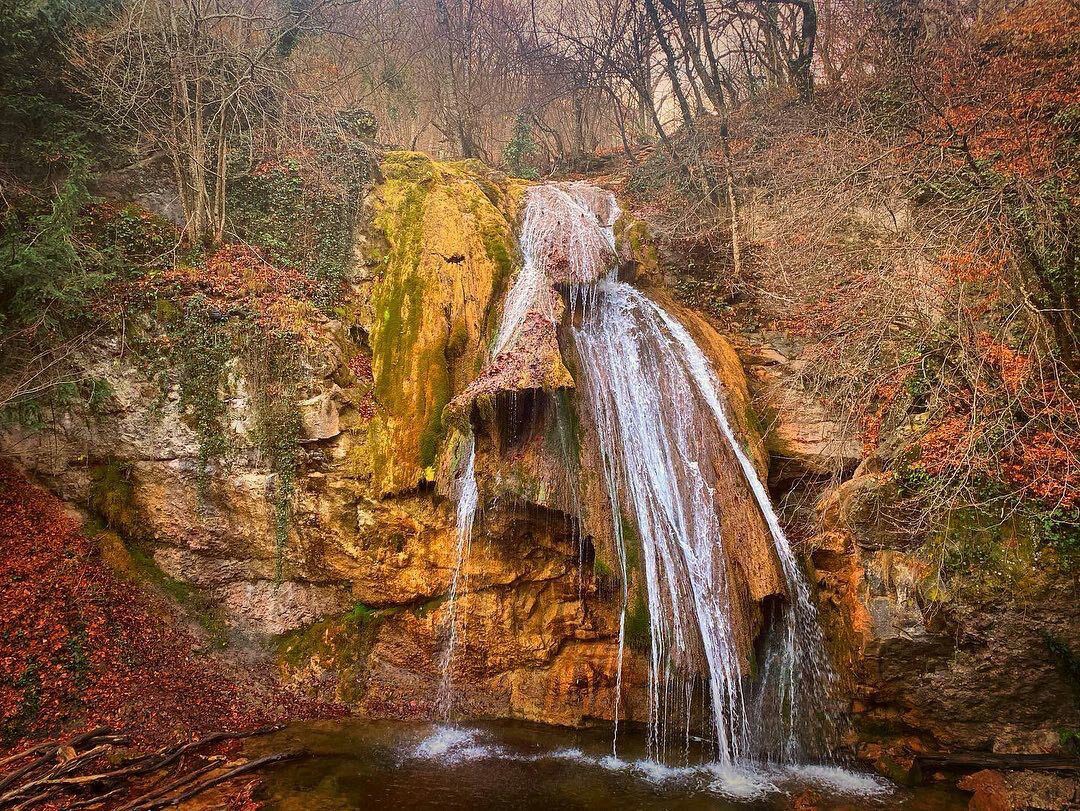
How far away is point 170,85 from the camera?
27.9 feet

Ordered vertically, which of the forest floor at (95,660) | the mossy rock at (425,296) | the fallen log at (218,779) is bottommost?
the fallen log at (218,779)

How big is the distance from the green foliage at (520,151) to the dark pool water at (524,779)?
49.3 feet

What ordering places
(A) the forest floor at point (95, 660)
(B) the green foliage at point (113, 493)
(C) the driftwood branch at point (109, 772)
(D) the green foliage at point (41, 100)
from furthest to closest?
(D) the green foliage at point (41, 100), (B) the green foliage at point (113, 493), (A) the forest floor at point (95, 660), (C) the driftwood branch at point (109, 772)

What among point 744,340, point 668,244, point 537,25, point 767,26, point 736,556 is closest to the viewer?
point 736,556

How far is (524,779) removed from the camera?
5438 mm

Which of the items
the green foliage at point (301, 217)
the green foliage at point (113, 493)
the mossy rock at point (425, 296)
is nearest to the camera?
the green foliage at point (113, 493)

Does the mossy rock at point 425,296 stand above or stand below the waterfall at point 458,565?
above

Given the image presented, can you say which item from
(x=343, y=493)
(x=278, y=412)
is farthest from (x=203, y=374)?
(x=343, y=493)

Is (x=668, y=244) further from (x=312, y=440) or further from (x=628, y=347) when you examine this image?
(x=312, y=440)

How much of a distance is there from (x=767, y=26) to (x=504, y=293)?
11130 millimetres

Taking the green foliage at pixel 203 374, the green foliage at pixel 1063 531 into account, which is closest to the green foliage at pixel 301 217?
the green foliage at pixel 203 374

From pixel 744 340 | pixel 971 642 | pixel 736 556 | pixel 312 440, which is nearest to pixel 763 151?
pixel 744 340

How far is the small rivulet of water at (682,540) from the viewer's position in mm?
6062

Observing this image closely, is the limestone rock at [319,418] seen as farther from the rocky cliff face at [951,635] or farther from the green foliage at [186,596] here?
the rocky cliff face at [951,635]
